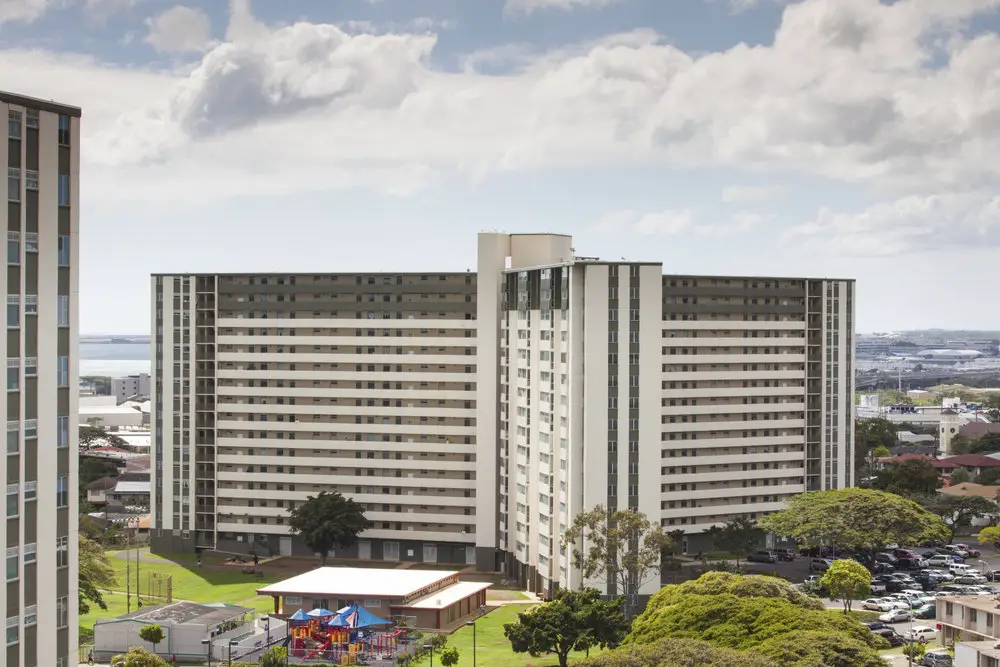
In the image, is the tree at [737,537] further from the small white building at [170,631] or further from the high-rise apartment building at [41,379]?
the high-rise apartment building at [41,379]

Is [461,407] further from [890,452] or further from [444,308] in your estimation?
[890,452]

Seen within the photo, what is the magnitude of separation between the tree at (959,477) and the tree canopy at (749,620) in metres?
80.2

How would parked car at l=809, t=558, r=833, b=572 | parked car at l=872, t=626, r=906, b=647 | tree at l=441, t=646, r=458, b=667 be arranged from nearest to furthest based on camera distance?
tree at l=441, t=646, r=458, b=667
parked car at l=872, t=626, r=906, b=647
parked car at l=809, t=558, r=833, b=572

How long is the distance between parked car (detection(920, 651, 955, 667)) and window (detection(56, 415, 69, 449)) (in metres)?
46.2

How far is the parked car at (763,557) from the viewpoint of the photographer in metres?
91.8

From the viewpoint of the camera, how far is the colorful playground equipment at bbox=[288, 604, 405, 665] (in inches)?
2660

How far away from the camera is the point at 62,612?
37688 millimetres

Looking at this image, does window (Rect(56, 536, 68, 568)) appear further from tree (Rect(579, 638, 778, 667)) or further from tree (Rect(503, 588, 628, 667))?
tree (Rect(503, 588, 628, 667))

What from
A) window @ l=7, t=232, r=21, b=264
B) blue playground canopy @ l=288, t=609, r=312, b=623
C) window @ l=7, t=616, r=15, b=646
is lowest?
blue playground canopy @ l=288, t=609, r=312, b=623

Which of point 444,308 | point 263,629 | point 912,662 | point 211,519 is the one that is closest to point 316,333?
point 444,308

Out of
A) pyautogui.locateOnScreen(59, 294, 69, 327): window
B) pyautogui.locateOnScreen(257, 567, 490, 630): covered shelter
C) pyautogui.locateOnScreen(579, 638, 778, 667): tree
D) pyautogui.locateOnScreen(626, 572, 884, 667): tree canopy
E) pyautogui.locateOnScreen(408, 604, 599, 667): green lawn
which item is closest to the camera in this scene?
pyautogui.locateOnScreen(59, 294, 69, 327): window

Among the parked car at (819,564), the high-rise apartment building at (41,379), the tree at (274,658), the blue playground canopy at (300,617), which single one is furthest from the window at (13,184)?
the parked car at (819,564)

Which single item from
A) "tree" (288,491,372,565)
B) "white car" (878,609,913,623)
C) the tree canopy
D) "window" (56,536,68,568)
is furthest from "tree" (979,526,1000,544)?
"window" (56,536,68,568)

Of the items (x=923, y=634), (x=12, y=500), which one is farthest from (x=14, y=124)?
(x=923, y=634)
